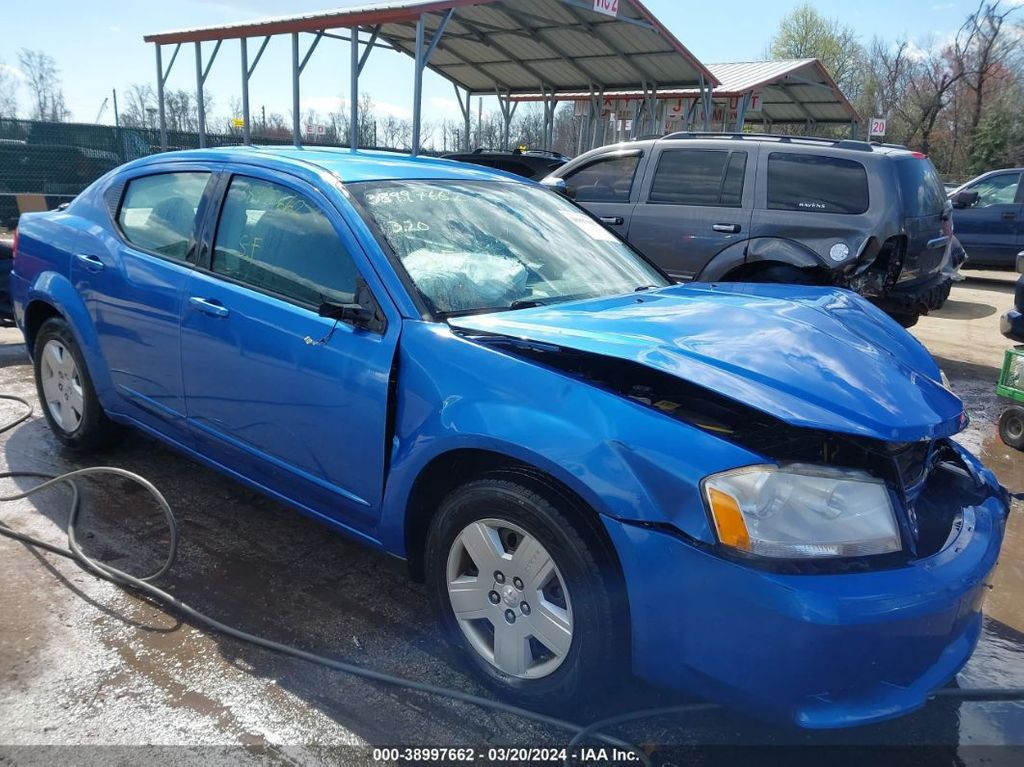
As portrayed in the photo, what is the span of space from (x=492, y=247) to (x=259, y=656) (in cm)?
172

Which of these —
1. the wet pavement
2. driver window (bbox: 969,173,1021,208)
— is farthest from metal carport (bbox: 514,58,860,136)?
the wet pavement

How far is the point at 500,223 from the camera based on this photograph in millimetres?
3186

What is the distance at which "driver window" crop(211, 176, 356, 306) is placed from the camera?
283 cm

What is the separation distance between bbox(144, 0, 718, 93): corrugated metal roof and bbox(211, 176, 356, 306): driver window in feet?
31.2

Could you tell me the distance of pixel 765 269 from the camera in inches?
260

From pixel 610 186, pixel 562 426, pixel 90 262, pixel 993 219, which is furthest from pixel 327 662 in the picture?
pixel 993 219

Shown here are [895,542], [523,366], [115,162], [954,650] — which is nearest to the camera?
[895,542]

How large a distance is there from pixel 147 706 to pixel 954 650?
7.82ft

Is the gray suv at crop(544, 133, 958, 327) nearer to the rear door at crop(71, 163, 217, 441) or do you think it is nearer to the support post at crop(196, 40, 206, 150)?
the rear door at crop(71, 163, 217, 441)

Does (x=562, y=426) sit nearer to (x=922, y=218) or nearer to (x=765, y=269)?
(x=765, y=269)

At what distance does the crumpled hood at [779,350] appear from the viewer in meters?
2.06

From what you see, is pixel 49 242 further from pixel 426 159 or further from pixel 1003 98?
pixel 1003 98

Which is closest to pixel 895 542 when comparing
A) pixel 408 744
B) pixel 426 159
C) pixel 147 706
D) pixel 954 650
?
pixel 954 650

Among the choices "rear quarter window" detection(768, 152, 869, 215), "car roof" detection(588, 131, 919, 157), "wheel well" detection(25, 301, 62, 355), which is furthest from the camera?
"car roof" detection(588, 131, 919, 157)
